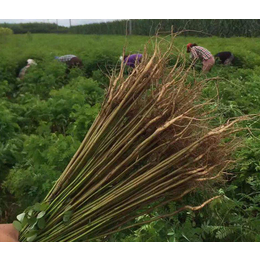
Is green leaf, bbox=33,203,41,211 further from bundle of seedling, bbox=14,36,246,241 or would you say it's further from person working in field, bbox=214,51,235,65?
person working in field, bbox=214,51,235,65

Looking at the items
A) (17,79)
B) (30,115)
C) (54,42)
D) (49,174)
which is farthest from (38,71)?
(49,174)

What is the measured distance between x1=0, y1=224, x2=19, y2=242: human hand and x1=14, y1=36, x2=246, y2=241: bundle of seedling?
0.08 meters

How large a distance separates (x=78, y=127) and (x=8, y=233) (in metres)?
1.79

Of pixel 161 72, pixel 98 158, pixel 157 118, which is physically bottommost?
pixel 98 158

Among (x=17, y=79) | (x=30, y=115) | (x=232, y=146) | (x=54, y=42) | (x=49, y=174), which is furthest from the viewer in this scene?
(x=54, y=42)

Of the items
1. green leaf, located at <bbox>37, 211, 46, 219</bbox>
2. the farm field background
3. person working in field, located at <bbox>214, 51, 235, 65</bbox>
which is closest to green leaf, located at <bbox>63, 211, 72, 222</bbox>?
green leaf, located at <bbox>37, 211, 46, 219</bbox>

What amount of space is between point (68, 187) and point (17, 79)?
21.0 feet

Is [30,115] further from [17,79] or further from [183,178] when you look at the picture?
[183,178]

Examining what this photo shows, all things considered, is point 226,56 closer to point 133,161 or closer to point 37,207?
point 133,161

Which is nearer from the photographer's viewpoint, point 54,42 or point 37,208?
point 37,208

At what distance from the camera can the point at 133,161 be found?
7.31 feet

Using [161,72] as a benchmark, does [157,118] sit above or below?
below

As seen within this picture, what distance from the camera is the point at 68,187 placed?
227 cm

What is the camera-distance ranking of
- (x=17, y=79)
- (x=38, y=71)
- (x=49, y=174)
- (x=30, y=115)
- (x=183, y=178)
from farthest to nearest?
(x=17, y=79), (x=38, y=71), (x=30, y=115), (x=49, y=174), (x=183, y=178)
